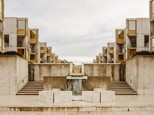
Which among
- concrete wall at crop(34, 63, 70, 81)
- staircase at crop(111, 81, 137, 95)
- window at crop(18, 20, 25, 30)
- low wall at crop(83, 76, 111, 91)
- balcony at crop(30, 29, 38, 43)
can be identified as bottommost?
staircase at crop(111, 81, 137, 95)

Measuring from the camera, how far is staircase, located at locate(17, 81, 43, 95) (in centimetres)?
2027

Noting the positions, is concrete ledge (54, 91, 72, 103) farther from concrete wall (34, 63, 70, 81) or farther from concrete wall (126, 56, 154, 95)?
concrete wall (34, 63, 70, 81)

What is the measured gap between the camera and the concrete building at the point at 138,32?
136ft

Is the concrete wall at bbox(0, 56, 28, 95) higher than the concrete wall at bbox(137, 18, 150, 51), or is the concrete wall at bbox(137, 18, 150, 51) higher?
the concrete wall at bbox(137, 18, 150, 51)

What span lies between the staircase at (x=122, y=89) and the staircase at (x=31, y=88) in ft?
23.0

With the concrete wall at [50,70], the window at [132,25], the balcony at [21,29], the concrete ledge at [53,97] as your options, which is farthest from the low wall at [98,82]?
the window at [132,25]

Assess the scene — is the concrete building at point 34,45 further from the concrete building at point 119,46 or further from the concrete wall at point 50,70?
the concrete wall at point 50,70

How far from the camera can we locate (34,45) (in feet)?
164

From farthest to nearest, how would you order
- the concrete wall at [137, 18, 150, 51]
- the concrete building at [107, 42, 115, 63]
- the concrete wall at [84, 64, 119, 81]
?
the concrete building at [107, 42, 115, 63] → the concrete wall at [137, 18, 150, 51] → the concrete wall at [84, 64, 119, 81]

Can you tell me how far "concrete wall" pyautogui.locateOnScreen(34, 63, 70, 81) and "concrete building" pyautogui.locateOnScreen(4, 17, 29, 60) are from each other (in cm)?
1655

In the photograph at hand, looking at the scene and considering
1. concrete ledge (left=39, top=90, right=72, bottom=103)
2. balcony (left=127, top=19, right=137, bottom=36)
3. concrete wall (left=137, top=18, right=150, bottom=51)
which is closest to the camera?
concrete ledge (left=39, top=90, right=72, bottom=103)

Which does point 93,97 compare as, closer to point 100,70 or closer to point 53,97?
point 53,97

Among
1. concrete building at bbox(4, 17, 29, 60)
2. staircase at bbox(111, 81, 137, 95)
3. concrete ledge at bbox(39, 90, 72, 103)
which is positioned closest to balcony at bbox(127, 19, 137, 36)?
concrete building at bbox(4, 17, 29, 60)

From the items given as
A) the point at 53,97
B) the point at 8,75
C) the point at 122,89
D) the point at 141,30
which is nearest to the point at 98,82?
the point at 122,89
